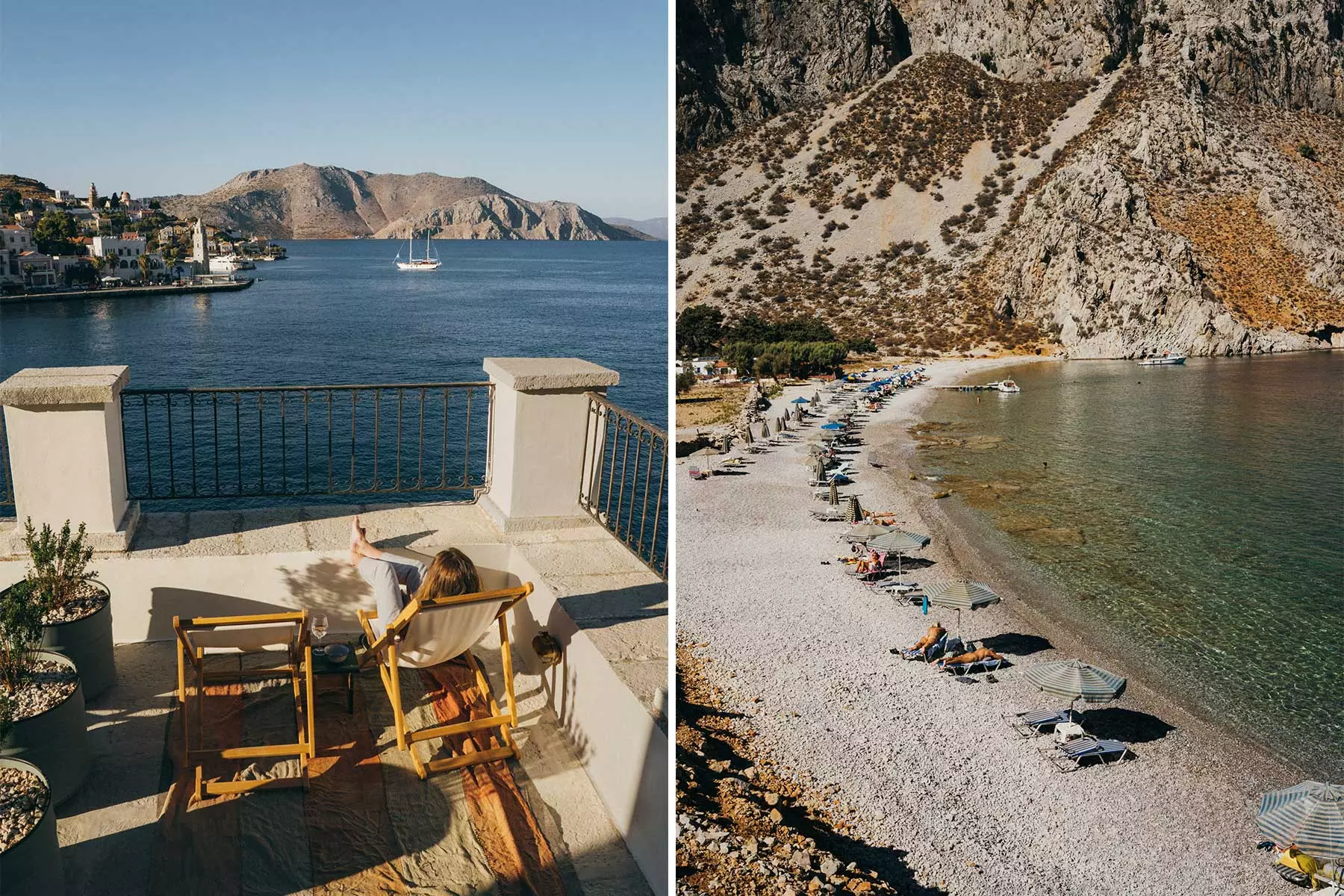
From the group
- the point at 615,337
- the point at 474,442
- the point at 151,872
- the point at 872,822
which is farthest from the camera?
the point at 615,337

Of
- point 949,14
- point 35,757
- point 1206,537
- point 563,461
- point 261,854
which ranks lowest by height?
A: point 1206,537

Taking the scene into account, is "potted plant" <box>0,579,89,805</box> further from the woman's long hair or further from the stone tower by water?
the stone tower by water

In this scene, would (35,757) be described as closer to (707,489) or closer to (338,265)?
(707,489)

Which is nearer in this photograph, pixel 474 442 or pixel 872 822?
pixel 872 822

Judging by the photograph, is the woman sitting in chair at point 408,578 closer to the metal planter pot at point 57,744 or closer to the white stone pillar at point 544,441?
the metal planter pot at point 57,744

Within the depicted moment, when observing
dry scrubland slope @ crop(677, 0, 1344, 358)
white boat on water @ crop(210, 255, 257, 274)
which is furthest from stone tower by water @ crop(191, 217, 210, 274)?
dry scrubland slope @ crop(677, 0, 1344, 358)

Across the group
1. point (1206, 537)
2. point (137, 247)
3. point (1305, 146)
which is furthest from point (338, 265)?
point (1206, 537)

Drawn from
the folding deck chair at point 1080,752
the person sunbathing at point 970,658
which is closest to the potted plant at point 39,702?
the folding deck chair at point 1080,752
